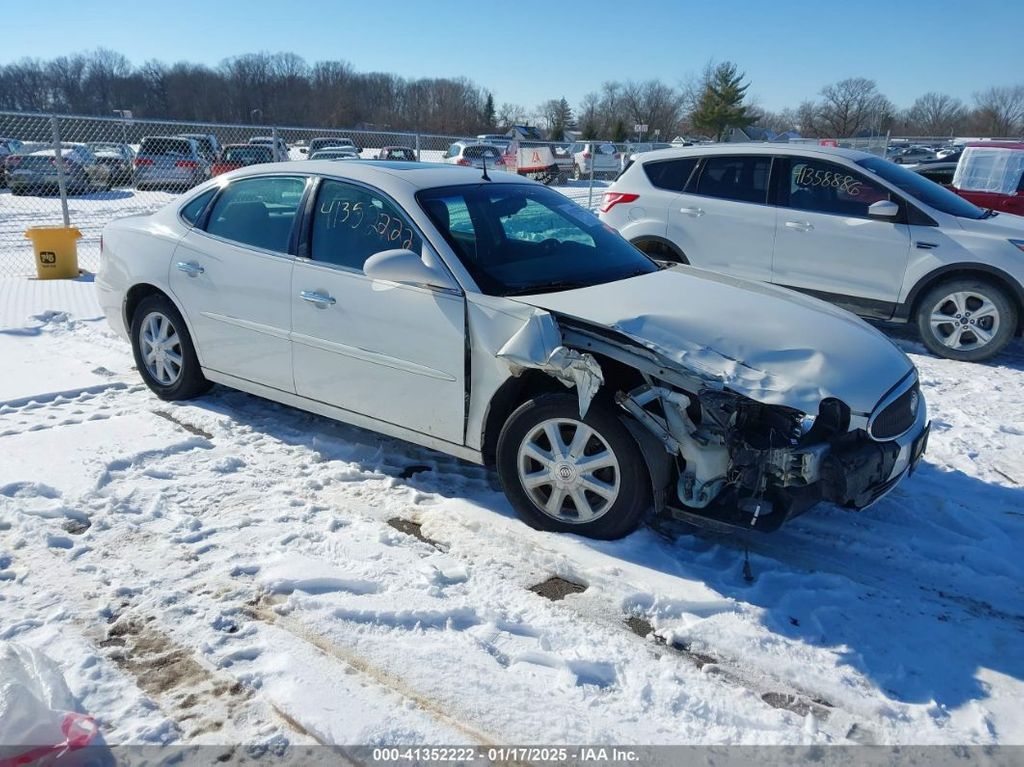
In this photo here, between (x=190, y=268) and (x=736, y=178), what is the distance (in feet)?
17.2

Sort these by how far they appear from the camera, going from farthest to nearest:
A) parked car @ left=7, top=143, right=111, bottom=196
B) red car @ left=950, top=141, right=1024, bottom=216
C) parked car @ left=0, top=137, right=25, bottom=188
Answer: parked car @ left=0, top=137, right=25, bottom=188, parked car @ left=7, top=143, right=111, bottom=196, red car @ left=950, top=141, right=1024, bottom=216

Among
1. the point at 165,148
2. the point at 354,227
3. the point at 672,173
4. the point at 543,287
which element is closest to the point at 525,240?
the point at 543,287

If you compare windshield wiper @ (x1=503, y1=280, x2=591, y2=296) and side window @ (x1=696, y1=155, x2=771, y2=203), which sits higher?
side window @ (x1=696, y1=155, x2=771, y2=203)

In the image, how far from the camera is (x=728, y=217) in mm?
7598

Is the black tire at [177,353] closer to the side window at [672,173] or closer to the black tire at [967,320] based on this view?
the side window at [672,173]

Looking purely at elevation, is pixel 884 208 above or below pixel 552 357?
above

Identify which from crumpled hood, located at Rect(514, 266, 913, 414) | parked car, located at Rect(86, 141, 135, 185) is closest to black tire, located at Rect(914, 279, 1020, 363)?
crumpled hood, located at Rect(514, 266, 913, 414)

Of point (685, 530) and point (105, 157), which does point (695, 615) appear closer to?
point (685, 530)

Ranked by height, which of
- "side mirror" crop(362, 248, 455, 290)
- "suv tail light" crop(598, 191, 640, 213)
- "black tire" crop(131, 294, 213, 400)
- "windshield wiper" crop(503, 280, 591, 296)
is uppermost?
"suv tail light" crop(598, 191, 640, 213)

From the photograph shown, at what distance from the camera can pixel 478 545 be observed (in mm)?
3580

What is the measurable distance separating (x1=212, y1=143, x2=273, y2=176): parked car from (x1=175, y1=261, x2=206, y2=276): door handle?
14232 mm

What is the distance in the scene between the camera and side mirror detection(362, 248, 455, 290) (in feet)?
12.5

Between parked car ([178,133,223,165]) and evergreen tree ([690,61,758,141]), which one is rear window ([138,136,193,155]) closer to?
parked car ([178,133,223,165])

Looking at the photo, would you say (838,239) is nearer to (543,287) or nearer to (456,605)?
(543,287)
